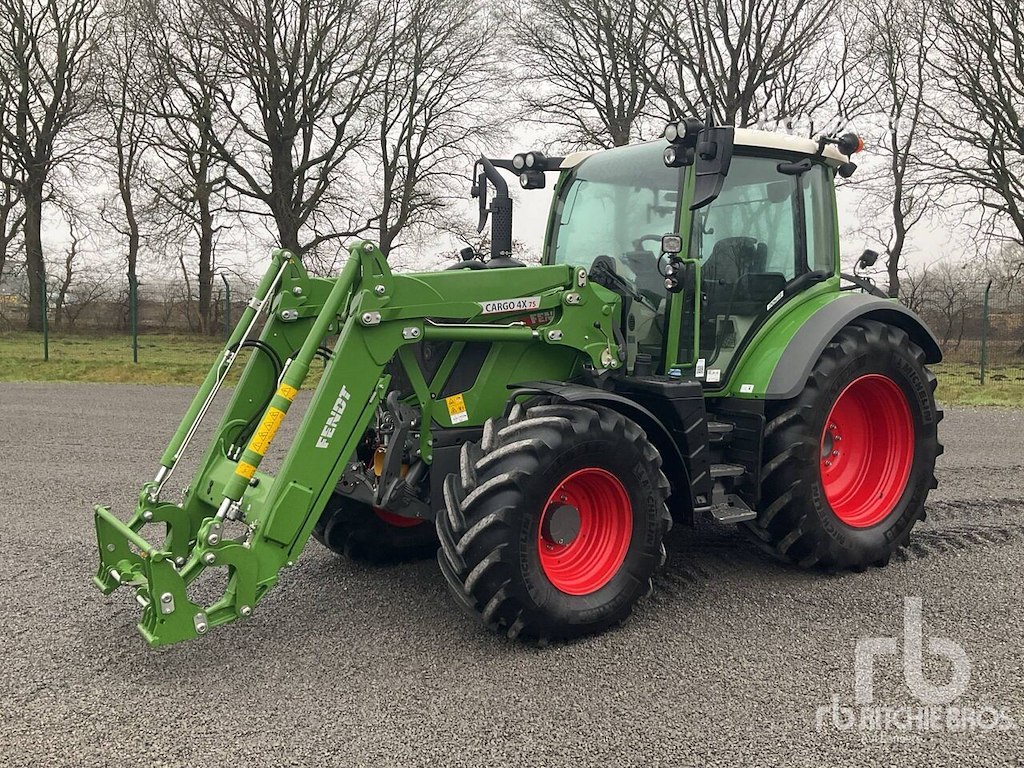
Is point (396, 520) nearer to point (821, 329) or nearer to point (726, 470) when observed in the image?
point (726, 470)

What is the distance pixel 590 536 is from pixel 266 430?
154 cm

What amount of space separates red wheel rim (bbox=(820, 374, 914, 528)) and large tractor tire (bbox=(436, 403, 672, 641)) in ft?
5.31

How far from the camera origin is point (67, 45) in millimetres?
22312

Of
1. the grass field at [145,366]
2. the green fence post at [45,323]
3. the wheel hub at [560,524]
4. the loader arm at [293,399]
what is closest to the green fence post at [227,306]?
the grass field at [145,366]

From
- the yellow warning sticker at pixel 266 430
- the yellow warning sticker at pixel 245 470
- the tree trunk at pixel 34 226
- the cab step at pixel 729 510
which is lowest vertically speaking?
the cab step at pixel 729 510

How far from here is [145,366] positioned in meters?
16.3

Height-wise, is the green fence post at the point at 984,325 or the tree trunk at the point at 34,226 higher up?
the tree trunk at the point at 34,226

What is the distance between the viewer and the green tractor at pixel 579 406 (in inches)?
142

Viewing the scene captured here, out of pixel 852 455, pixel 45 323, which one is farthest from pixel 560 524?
pixel 45 323

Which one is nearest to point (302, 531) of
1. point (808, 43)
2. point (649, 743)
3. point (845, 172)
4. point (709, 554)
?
point (649, 743)

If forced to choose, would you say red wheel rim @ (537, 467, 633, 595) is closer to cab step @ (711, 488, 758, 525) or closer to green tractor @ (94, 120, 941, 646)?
green tractor @ (94, 120, 941, 646)

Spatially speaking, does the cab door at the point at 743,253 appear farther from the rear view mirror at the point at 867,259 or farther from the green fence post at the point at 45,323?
the green fence post at the point at 45,323

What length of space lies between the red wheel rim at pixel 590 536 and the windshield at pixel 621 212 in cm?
124

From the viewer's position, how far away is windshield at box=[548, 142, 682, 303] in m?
4.69
